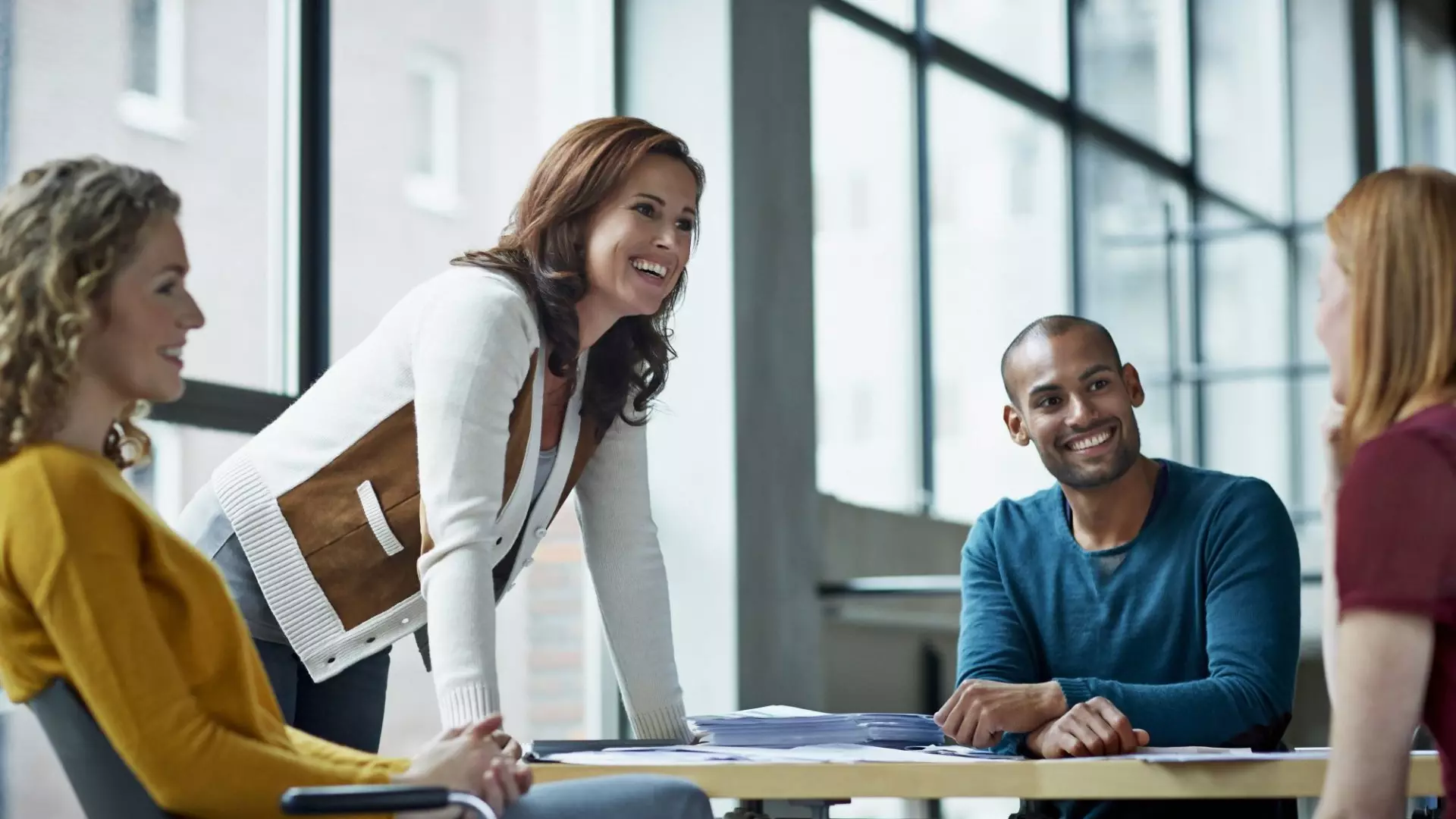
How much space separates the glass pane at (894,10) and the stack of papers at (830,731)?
13.0 ft

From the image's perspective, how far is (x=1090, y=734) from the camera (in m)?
1.75

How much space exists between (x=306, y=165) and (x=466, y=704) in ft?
6.84

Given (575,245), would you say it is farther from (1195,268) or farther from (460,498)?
(1195,268)

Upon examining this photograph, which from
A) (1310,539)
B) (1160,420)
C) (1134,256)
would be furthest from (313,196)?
(1310,539)

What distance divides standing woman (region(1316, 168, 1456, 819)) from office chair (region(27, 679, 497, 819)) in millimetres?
652

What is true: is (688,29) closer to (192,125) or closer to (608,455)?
(192,125)

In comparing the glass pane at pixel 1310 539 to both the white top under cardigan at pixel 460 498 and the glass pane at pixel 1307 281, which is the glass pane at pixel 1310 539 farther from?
the white top under cardigan at pixel 460 498

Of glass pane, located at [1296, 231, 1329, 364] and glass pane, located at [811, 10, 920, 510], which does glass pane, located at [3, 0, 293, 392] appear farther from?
glass pane, located at [1296, 231, 1329, 364]

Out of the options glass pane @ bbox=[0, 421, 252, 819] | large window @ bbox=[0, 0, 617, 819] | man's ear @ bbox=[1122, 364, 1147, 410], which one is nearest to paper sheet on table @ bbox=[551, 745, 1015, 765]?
man's ear @ bbox=[1122, 364, 1147, 410]

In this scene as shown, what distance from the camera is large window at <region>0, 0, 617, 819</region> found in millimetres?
3125

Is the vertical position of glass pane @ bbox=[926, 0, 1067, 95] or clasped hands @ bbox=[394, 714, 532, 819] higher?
glass pane @ bbox=[926, 0, 1067, 95]

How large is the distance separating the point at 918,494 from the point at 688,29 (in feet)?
6.66

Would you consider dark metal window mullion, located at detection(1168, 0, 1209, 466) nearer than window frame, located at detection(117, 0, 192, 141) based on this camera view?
No

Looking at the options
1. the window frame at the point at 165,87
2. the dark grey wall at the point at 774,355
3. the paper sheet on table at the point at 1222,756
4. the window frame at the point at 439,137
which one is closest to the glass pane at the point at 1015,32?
the dark grey wall at the point at 774,355
